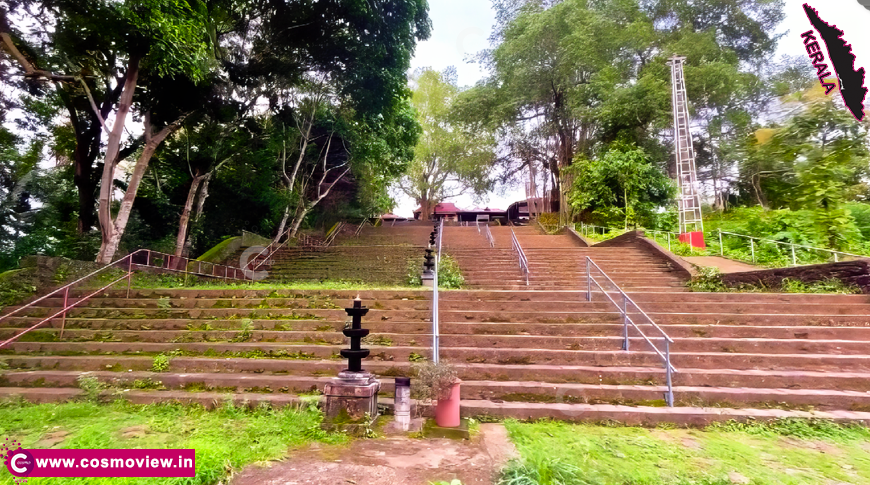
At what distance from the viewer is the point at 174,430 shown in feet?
14.3

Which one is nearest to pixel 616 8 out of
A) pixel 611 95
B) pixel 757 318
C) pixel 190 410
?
pixel 611 95

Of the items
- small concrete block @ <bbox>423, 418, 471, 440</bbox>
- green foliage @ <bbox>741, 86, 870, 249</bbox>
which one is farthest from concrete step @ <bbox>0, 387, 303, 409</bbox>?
green foliage @ <bbox>741, 86, 870, 249</bbox>

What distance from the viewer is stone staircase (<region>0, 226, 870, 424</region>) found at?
5.21 m

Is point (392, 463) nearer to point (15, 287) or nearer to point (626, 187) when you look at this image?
point (15, 287)

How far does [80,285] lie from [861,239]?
18314 mm

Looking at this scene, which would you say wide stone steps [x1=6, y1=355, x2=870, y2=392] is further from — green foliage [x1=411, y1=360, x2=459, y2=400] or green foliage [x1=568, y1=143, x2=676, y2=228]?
green foliage [x1=568, y1=143, x2=676, y2=228]

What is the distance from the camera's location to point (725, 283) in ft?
30.7

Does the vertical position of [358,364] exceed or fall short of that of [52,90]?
it falls short

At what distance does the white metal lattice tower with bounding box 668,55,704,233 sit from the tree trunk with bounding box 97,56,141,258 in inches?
634

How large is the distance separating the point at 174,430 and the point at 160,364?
2.04 meters

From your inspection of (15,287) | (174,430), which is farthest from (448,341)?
(15,287)

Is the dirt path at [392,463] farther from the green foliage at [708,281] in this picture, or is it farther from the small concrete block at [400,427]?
the green foliage at [708,281]

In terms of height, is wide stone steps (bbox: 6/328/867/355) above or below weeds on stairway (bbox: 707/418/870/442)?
above

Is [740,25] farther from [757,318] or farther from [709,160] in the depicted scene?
[757,318]
